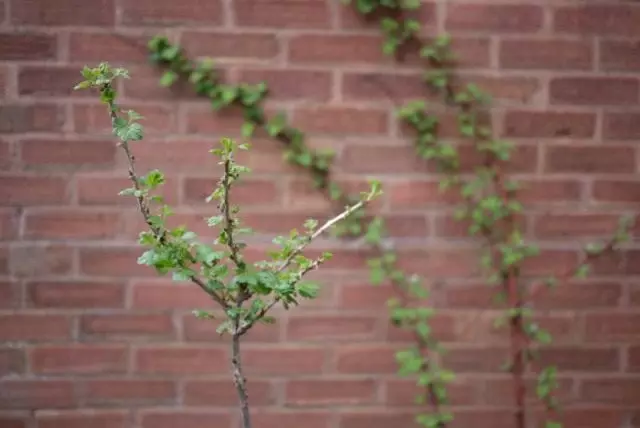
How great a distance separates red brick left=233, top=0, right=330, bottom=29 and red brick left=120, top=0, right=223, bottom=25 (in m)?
0.06

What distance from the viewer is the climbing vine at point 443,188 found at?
178 cm

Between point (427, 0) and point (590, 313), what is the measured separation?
2.89 ft

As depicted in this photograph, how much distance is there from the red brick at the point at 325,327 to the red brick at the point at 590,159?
0.60 meters

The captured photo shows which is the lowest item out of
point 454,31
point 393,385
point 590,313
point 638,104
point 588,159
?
point 393,385

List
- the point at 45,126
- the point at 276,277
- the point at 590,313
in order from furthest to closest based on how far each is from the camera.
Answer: the point at 590,313
the point at 45,126
the point at 276,277

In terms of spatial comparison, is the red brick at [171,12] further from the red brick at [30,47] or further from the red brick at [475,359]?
the red brick at [475,359]

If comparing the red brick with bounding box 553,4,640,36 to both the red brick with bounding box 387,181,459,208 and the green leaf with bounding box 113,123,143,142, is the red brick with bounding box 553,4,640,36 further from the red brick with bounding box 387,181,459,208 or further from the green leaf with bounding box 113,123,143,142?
the green leaf with bounding box 113,123,143,142

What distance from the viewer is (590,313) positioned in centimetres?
189

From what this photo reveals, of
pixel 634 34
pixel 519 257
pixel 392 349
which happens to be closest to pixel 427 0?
pixel 634 34

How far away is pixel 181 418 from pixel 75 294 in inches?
16.0

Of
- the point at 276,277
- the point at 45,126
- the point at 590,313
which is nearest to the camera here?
the point at 276,277

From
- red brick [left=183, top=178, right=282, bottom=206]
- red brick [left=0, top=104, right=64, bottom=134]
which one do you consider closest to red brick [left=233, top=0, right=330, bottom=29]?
red brick [left=183, top=178, right=282, bottom=206]

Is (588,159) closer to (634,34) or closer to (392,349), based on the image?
(634,34)

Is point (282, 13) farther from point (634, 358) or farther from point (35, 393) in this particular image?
point (634, 358)
